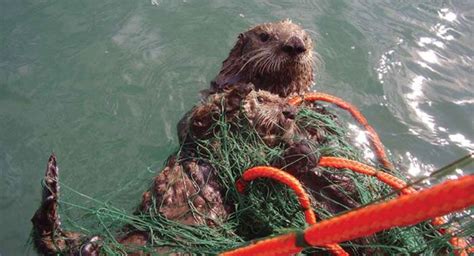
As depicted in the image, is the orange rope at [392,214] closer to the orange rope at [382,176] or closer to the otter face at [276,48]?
the orange rope at [382,176]

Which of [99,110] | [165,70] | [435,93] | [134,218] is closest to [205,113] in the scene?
[134,218]

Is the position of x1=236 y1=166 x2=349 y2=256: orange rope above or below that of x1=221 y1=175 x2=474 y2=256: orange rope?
below

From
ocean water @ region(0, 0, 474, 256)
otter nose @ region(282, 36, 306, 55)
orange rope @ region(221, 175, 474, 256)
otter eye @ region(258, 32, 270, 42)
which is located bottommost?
ocean water @ region(0, 0, 474, 256)

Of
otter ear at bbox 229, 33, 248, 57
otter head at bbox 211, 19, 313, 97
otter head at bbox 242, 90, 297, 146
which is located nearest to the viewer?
otter head at bbox 242, 90, 297, 146

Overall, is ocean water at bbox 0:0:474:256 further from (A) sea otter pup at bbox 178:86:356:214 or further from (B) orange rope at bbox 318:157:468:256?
(B) orange rope at bbox 318:157:468:256

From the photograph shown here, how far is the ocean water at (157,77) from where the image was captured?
17.7ft

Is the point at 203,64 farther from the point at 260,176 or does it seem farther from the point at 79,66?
the point at 260,176

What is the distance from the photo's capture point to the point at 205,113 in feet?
12.6

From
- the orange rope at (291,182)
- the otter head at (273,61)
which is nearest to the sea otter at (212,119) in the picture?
the otter head at (273,61)

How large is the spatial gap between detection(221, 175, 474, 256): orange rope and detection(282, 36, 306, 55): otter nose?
277 cm

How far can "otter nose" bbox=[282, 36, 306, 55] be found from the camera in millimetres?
4418

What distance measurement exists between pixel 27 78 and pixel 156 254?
4124 millimetres

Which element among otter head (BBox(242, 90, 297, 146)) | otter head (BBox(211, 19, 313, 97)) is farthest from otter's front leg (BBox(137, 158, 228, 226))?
otter head (BBox(211, 19, 313, 97))

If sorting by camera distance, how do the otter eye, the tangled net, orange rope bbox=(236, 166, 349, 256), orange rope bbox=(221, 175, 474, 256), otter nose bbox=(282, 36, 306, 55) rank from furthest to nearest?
the otter eye
otter nose bbox=(282, 36, 306, 55)
the tangled net
orange rope bbox=(236, 166, 349, 256)
orange rope bbox=(221, 175, 474, 256)
